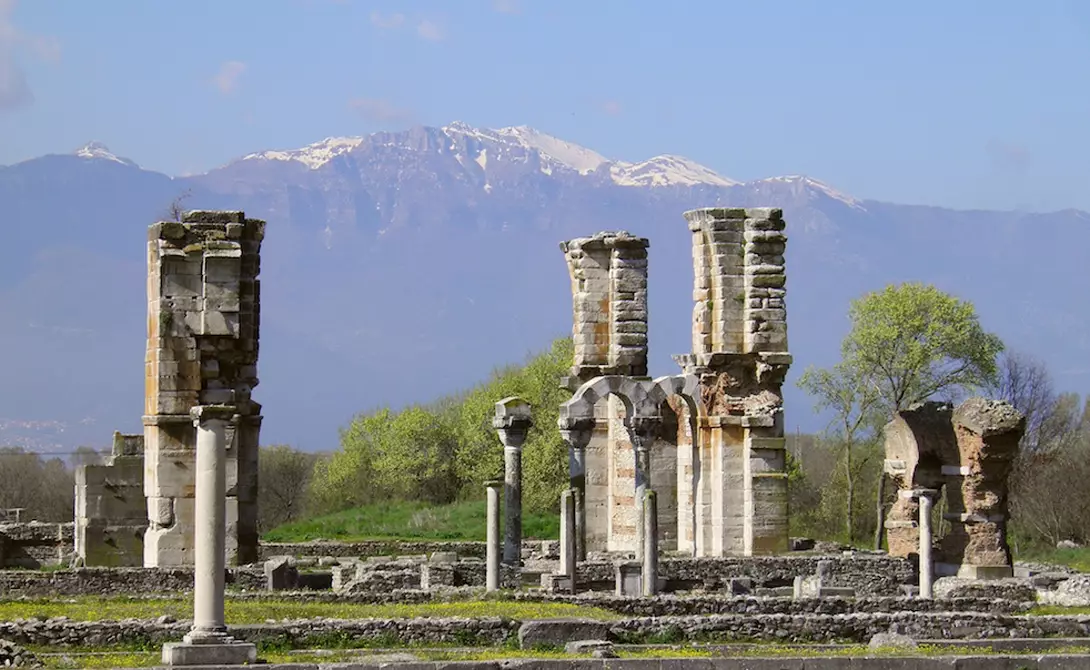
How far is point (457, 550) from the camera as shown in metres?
46.1

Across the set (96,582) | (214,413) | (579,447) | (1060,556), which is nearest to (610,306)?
(579,447)

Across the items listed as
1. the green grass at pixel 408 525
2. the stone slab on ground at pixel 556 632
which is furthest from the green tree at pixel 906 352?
the stone slab on ground at pixel 556 632

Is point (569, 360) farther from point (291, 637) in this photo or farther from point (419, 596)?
point (291, 637)

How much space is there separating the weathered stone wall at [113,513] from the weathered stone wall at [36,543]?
429 centimetres

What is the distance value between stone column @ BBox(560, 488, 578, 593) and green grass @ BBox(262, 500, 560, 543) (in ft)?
58.6

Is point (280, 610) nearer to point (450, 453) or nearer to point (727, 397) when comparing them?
point (727, 397)

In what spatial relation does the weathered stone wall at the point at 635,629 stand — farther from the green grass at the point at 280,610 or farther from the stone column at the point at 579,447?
the stone column at the point at 579,447

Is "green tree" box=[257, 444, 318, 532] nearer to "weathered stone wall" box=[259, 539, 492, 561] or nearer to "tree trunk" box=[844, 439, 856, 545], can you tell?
"tree trunk" box=[844, 439, 856, 545]

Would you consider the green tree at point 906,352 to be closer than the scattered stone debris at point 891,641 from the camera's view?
No

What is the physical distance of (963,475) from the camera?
130 feet

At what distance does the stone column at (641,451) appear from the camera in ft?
127

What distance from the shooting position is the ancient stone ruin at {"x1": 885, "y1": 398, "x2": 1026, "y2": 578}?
3928cm

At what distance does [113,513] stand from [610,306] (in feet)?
35.5

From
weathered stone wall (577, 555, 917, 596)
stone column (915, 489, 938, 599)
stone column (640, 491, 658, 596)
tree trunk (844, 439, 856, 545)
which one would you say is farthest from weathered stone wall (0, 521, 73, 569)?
tree trunk (844, 439, 856, 545)
